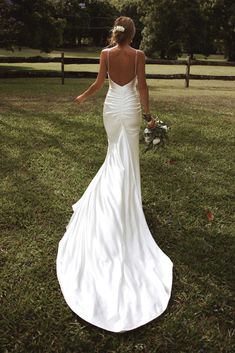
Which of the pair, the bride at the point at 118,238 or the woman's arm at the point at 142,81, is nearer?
the bride at the point at 118,238

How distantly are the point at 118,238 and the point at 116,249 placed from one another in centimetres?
15

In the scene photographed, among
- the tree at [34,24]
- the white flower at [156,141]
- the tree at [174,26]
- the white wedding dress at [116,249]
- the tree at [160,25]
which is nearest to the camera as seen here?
the white wedding dress at [116,249]

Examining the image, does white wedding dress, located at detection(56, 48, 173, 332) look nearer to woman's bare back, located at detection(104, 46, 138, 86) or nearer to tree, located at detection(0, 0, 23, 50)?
woman's bare back, located at detection(104, 46, 138, 86)

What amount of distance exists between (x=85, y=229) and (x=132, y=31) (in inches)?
91.7

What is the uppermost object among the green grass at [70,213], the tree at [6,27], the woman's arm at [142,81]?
the tree at [6,27]

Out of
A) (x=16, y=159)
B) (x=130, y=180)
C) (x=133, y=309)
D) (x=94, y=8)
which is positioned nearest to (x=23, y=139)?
(x=16, y=159)

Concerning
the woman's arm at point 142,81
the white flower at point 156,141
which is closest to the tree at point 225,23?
the white flower at point 156,141

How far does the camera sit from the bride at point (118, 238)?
4066mm

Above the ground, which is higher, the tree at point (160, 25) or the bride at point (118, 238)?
the tree at point (160, 25)

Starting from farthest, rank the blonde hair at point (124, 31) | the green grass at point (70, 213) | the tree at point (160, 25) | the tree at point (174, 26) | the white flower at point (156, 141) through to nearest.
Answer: the tree at point (174, 26) < the tree at point (160, 25) < the white flower at point (156, 141) < the blonde hair at point (124, 31) < the green grass at point (70, 213)

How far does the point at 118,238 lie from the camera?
4871 mm

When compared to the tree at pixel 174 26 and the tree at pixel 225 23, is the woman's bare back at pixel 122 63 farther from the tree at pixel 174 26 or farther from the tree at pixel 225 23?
the tree at pixel 225 23

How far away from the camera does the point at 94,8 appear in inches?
3278

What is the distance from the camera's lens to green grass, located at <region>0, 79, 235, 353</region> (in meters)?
3.80
